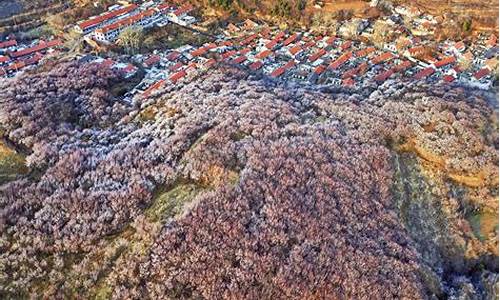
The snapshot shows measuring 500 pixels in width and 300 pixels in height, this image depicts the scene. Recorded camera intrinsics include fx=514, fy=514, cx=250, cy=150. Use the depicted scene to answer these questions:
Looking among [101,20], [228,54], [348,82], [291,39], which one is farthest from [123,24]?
[348,82]

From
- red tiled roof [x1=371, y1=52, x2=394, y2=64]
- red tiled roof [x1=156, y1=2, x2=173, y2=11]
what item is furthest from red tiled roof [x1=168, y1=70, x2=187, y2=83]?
red tiled roof [x1=371, y1=52, x2=394, y2=64]

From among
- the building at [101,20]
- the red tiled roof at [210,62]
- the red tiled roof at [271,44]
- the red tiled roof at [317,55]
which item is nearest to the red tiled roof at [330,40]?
the red tiled roof at [317,55]

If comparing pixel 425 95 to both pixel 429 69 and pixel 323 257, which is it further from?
pixel 323 257

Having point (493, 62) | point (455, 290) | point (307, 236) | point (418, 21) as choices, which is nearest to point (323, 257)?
point (307, 236)

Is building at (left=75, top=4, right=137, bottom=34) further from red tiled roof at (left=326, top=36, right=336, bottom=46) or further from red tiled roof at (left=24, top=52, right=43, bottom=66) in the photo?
red tiled roof at (left=326, top=36, right=336, bottom=46)

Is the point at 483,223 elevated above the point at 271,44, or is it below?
above

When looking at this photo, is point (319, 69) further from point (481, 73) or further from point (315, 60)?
point (481, 73)
